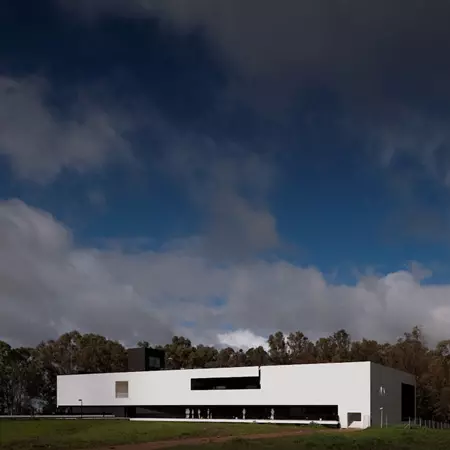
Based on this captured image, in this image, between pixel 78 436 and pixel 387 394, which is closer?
pixel 78 436

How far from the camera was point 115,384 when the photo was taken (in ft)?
230

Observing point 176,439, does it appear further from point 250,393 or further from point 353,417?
point 250,393

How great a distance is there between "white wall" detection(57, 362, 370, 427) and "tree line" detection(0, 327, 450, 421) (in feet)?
36.6

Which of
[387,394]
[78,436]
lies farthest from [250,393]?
[78,436]

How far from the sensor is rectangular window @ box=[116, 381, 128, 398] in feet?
228

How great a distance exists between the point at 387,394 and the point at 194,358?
4025 centimetres

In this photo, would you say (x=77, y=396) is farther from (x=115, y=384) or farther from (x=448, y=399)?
(x=448, y=399)

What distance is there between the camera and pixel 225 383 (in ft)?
206

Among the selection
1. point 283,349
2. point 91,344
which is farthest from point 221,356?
point 91,344

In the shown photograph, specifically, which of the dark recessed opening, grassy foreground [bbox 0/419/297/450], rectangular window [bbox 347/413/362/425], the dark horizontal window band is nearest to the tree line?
the dark recessed opening

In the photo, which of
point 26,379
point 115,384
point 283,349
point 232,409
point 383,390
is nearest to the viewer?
point 383,390

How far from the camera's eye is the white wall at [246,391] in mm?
53844

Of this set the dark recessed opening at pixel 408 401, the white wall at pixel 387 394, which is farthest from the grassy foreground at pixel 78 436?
Result: the dark recessed opening at pixel 408 401

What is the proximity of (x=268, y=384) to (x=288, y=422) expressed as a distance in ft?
14.1
